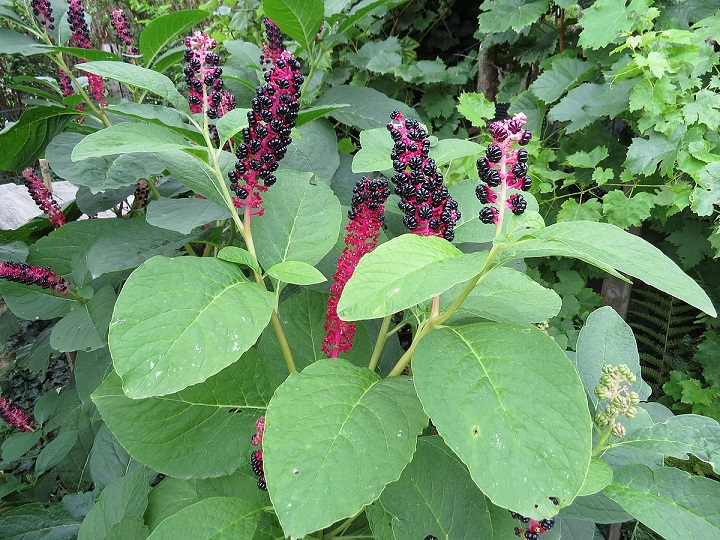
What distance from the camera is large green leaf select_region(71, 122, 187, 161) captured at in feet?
2.37

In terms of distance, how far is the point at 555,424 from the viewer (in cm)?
57

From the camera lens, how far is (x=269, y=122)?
81 cm

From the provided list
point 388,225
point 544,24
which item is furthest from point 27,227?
point 544,24

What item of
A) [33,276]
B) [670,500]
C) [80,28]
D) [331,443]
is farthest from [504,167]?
[80,28]

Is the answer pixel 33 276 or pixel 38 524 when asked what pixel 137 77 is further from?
pixel 38 524

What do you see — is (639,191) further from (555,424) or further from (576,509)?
(555,424)

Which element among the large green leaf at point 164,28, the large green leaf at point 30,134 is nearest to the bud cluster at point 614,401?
the large green leaf at point 164,28

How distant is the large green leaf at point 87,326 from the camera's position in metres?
1.25

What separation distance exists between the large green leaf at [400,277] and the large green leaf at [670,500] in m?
0.48

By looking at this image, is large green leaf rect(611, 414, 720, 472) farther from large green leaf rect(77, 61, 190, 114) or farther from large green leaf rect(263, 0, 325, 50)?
large green leaf rect(263, 0, 325, 50)

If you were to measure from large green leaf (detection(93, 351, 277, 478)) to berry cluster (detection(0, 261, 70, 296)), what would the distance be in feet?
2.18

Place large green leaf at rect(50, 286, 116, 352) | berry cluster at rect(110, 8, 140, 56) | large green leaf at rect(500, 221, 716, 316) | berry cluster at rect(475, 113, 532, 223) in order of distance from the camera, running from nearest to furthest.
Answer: large green leaf at rect(500, 221, 716, 316)
berry cluster at rect(475, 113, 532, 223)
large green leaf at rect(50, 286, 116, 352)
berry cluster at rect(110, 8, 140, 56)

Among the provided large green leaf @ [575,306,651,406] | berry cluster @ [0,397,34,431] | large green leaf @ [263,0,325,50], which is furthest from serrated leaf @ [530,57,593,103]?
berry cluster @ [0,397,34,431]

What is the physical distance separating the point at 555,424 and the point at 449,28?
109 inches
